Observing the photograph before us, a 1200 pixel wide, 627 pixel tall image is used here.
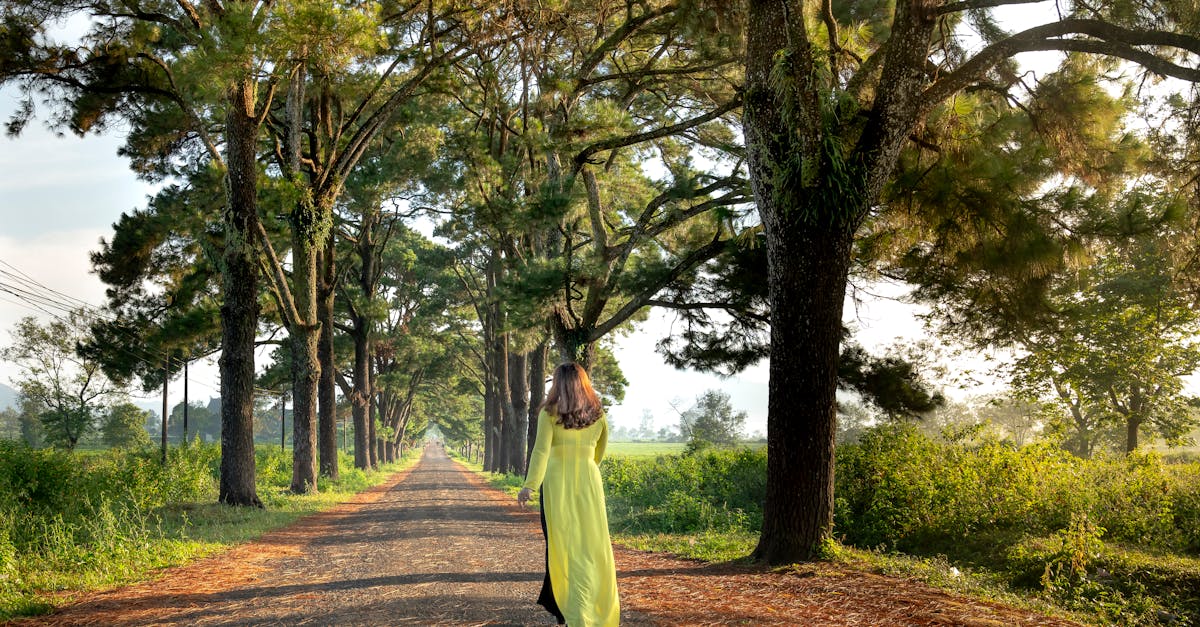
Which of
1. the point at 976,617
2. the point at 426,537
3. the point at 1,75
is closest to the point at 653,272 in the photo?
the point at 426,537

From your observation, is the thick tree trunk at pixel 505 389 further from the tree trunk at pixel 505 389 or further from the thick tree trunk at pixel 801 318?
the thick tree trunk at pixel 801 318

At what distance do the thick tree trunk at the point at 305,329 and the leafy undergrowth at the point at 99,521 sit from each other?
A: 242 cm

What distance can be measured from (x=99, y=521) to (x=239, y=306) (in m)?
5.34

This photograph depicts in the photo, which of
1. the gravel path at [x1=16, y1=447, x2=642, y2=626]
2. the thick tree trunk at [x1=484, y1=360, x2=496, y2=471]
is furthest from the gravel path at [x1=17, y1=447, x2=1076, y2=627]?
the thick tree trunk at [x1=484, y1=360, x2=496, y2=471]

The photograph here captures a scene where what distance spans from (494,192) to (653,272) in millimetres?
5669

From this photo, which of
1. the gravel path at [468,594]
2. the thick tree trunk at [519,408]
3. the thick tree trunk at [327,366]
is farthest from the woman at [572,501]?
the thick tree trunk at [519,408]

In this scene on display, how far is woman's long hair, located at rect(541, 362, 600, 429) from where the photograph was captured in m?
5.18

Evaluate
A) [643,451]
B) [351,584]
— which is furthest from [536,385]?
[643,451]

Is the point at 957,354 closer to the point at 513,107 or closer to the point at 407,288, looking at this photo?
the point at 513,107

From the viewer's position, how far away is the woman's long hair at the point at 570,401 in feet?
17.0

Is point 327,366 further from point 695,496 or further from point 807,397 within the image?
point 807,397

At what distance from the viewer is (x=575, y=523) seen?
510cm

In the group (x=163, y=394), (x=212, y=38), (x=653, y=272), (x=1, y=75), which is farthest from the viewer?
(x=163, y=394)

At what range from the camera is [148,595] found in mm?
6254
